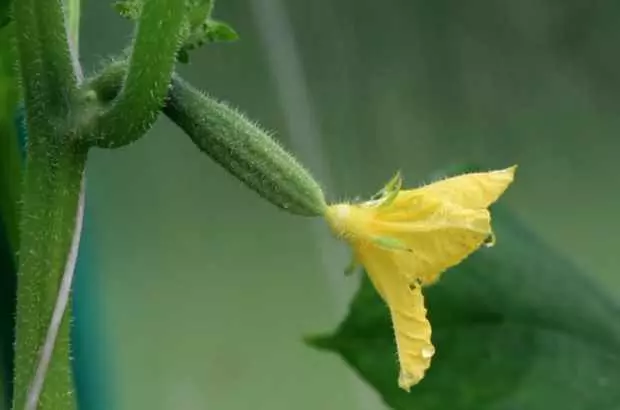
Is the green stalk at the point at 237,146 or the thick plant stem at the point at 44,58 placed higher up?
the thick plant stem at the point at 44,58

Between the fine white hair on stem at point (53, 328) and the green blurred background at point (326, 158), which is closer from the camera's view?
the fine white hair on stem at point (53, 328)

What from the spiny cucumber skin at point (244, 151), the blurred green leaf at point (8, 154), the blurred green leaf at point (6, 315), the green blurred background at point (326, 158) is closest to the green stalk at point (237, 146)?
the spiny cucumber skin at point (244, 151)

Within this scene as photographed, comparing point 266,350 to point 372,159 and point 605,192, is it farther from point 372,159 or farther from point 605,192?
point 605,192

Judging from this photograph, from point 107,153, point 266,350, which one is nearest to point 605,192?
point 266,350

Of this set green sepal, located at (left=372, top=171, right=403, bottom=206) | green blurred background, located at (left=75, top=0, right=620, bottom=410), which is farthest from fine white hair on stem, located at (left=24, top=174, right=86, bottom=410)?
green blurred background, located at (left=75, top=0, right=620, bottom=410)

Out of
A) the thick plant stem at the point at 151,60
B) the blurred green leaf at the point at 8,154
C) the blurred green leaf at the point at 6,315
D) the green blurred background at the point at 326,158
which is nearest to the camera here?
the thick plant stem at the point at 151,60

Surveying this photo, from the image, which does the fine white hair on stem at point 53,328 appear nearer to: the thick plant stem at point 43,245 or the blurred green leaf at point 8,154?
the thick plant stem at point 43,245

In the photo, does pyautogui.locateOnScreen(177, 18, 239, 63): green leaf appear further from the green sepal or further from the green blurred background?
the green blurred background
